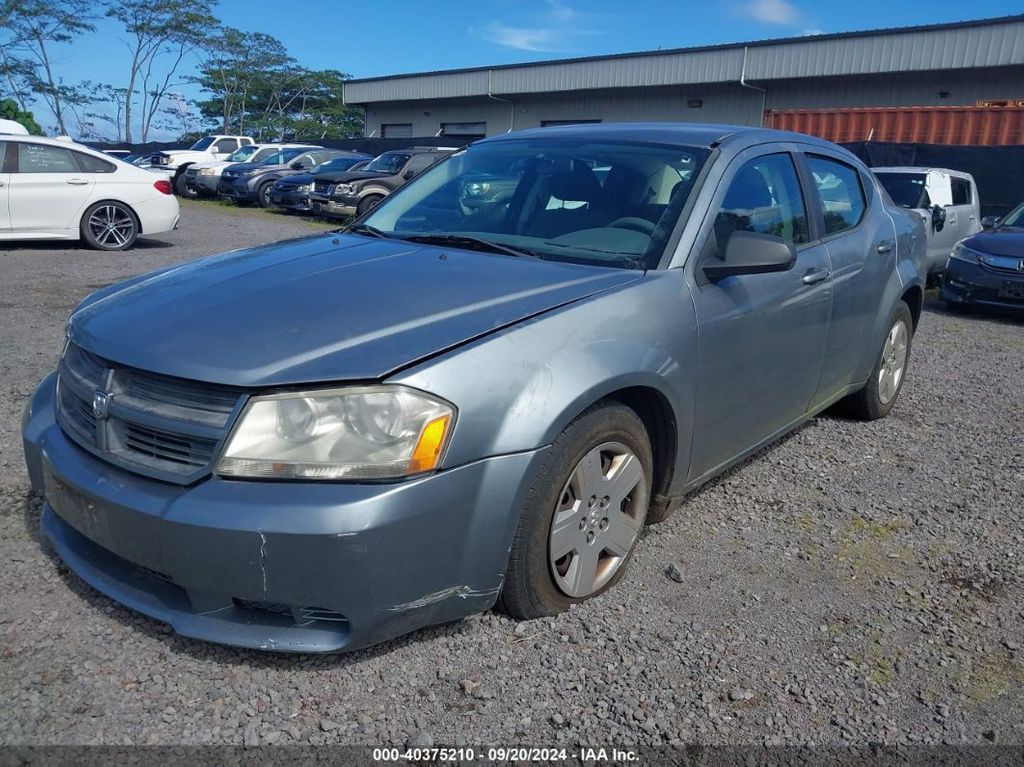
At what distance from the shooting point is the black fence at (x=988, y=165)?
→ 1414 centimetres

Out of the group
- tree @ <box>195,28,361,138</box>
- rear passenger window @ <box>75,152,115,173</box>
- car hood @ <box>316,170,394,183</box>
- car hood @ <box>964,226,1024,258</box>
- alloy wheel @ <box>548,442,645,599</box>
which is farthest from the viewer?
tree @ <box>195,28,361,138</box>

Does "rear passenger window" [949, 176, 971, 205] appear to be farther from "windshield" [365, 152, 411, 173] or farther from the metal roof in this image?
the metal roof

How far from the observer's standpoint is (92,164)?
39.1 ft

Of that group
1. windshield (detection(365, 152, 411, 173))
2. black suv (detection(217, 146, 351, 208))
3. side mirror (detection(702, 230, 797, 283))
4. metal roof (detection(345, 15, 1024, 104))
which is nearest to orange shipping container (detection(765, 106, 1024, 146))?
metal roof (detection(345, 15, 1024, 104))

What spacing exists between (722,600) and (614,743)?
0.92 m

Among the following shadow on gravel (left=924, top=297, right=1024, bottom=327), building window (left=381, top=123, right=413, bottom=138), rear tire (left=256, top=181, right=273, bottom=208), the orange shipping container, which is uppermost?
the orange shipping container

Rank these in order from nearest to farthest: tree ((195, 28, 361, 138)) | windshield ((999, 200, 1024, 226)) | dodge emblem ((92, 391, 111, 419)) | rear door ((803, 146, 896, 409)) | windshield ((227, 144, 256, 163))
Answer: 1. dodge emblem ((92, 391, 111, 419))
2. rear door ((803, 146, 896, 409))
3. windshield ((999, 200, 1024, 226))
4. windshield ((227, 144, 256, 163))
5. tree ((195, 28, 361, 138))

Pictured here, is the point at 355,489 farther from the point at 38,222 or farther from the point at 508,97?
the point at 508,97

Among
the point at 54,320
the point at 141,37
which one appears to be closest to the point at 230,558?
the point at 54,320

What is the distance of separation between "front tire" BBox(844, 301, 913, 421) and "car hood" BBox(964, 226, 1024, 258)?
5125 mm

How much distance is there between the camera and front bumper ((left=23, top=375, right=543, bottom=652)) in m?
2.24

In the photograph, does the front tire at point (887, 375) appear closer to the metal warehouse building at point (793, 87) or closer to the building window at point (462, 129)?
the metal warehouse building at point (793, 87)

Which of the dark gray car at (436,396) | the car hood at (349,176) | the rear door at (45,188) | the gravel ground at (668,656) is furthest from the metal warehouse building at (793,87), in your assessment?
the dark gray car at (436,396)

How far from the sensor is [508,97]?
34.1 meters
